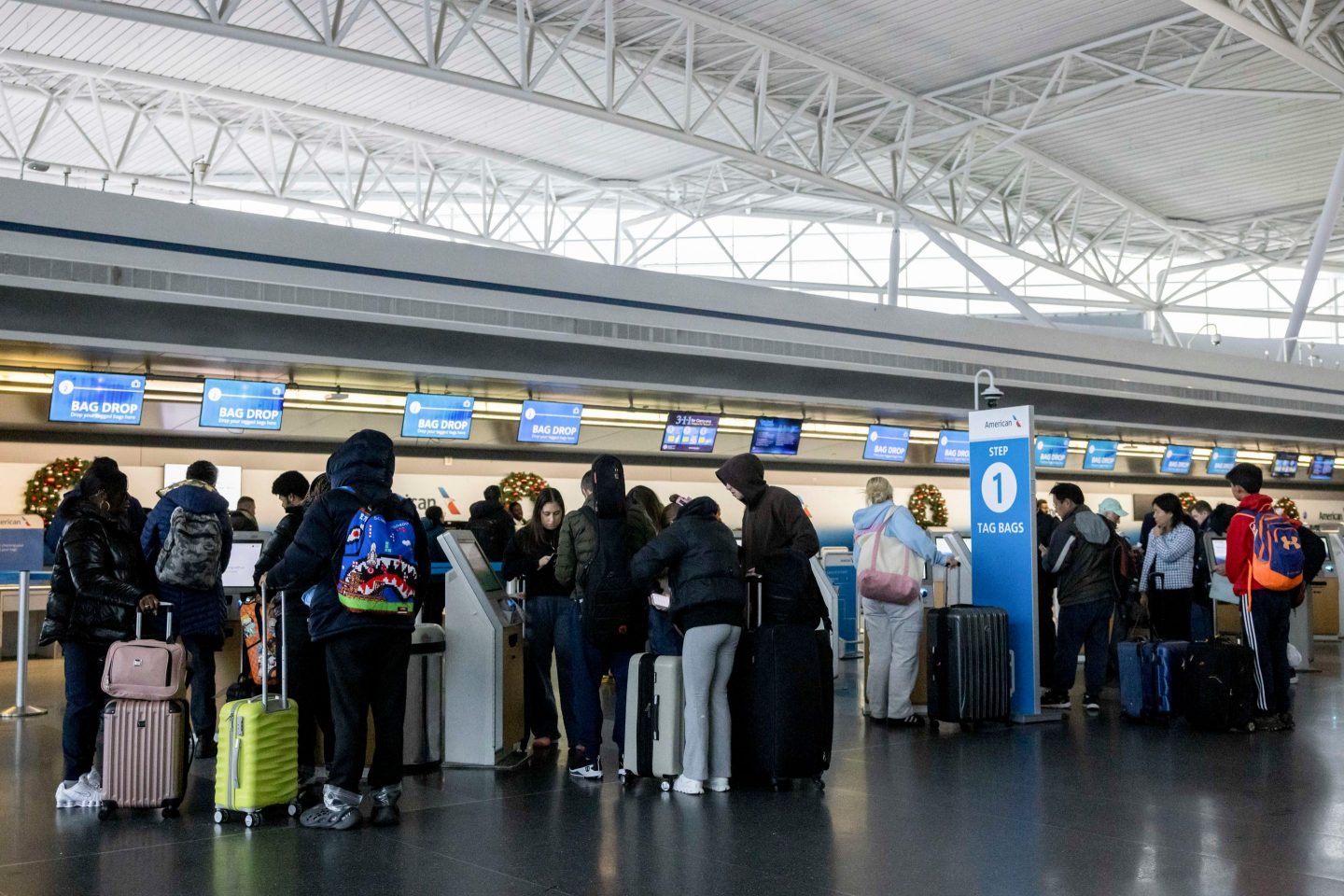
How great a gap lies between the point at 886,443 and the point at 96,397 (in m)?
9.09

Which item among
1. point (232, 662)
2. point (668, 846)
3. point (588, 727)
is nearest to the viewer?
point (668, 846)

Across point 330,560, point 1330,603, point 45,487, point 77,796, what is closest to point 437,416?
point 45,487

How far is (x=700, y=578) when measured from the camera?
548 cm

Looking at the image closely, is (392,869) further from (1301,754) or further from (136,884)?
(1301,754)

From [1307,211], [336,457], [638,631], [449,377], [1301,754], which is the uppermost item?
[1307,211]

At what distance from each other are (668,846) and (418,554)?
152 cm

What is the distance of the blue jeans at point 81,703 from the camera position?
536cm

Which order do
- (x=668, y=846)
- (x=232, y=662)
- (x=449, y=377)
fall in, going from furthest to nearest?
(x=449, y=377) < (x=232, y=662) < (x=668, y=846)

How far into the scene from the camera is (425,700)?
6.23 metres

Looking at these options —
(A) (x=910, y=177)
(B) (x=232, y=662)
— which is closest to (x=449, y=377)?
(B) (x=232, y=662)

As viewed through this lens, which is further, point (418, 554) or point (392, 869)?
point (418, 554)

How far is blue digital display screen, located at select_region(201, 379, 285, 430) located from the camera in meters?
10.3

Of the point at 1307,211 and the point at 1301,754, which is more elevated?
the point at 1307,211

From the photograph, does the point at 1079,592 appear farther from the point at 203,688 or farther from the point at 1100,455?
the point at 1100,455
